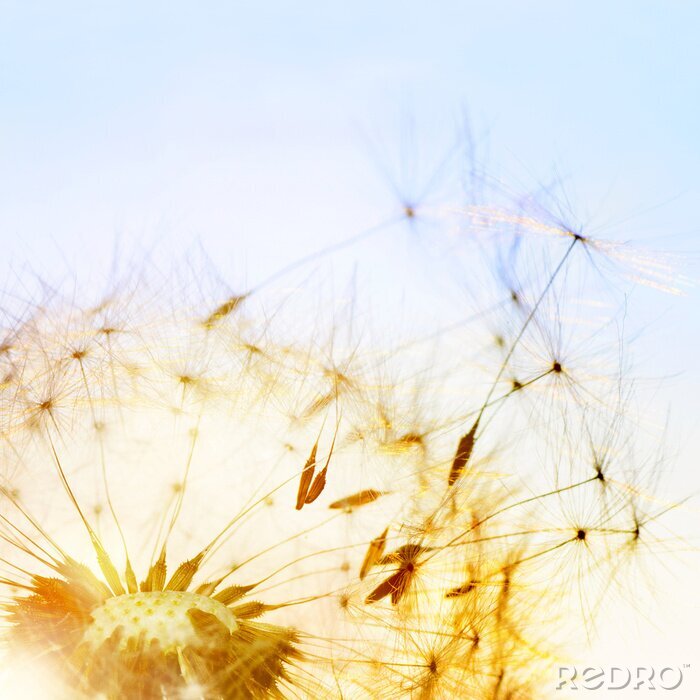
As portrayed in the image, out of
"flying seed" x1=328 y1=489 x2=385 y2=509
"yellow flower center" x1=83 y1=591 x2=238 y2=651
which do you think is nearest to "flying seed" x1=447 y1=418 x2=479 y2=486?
"flying seed" x1=328 y1=489 x2=385 y2=509

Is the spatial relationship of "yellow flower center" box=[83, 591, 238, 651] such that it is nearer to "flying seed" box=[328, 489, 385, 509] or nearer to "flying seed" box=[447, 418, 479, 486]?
"flying seed" box=[328, 489, 385, 509]

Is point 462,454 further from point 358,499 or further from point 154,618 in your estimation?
point 154,618

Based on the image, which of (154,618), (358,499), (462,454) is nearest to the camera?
(154,618)

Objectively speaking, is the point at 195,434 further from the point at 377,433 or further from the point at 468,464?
the point at 468,464

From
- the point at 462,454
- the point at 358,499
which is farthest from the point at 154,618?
the point at 462,454

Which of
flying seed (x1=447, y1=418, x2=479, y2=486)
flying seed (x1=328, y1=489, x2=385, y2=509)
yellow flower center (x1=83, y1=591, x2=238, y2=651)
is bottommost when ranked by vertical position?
yellow flower center (x1=83, y1=591, x2=238, y2=651)

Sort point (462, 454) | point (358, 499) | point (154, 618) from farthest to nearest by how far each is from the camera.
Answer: point (358, 499)
point (462, 454)
point (154, 618)

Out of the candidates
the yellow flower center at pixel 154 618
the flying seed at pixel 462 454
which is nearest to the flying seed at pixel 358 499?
the flying seed at pixel 462 454

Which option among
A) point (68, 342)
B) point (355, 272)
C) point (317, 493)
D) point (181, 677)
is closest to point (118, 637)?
point (181, 677)
